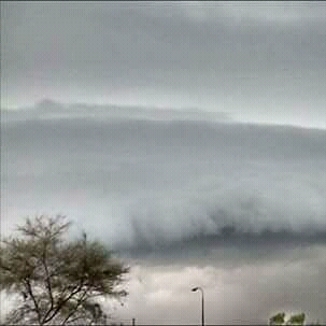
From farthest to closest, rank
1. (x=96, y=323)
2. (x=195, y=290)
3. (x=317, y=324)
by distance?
1. (x=195, y=290)
2. (x=96, y=323)
3. (x=317, y=324)

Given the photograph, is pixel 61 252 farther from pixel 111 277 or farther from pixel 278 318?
pixel 278 318

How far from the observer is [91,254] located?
3430 inches

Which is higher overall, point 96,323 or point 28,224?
point 28,224

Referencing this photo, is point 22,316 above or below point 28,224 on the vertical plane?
below

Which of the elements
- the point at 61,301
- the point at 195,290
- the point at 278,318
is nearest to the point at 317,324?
the point at 278,318

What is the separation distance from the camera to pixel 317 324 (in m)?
78.8

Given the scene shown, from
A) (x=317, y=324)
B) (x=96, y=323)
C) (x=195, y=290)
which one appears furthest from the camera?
(x=195, y=290)

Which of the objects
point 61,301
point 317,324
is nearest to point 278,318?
point 317,324

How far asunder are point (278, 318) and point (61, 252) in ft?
63.6

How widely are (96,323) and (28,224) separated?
10.6 metres

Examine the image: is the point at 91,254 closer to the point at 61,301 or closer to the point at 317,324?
the point at 61,301

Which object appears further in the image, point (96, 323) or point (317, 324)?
point (96, 323)

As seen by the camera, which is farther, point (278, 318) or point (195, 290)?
point (195, 290)

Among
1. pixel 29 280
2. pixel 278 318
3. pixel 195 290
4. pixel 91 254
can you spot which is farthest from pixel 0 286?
pixel 278 318
